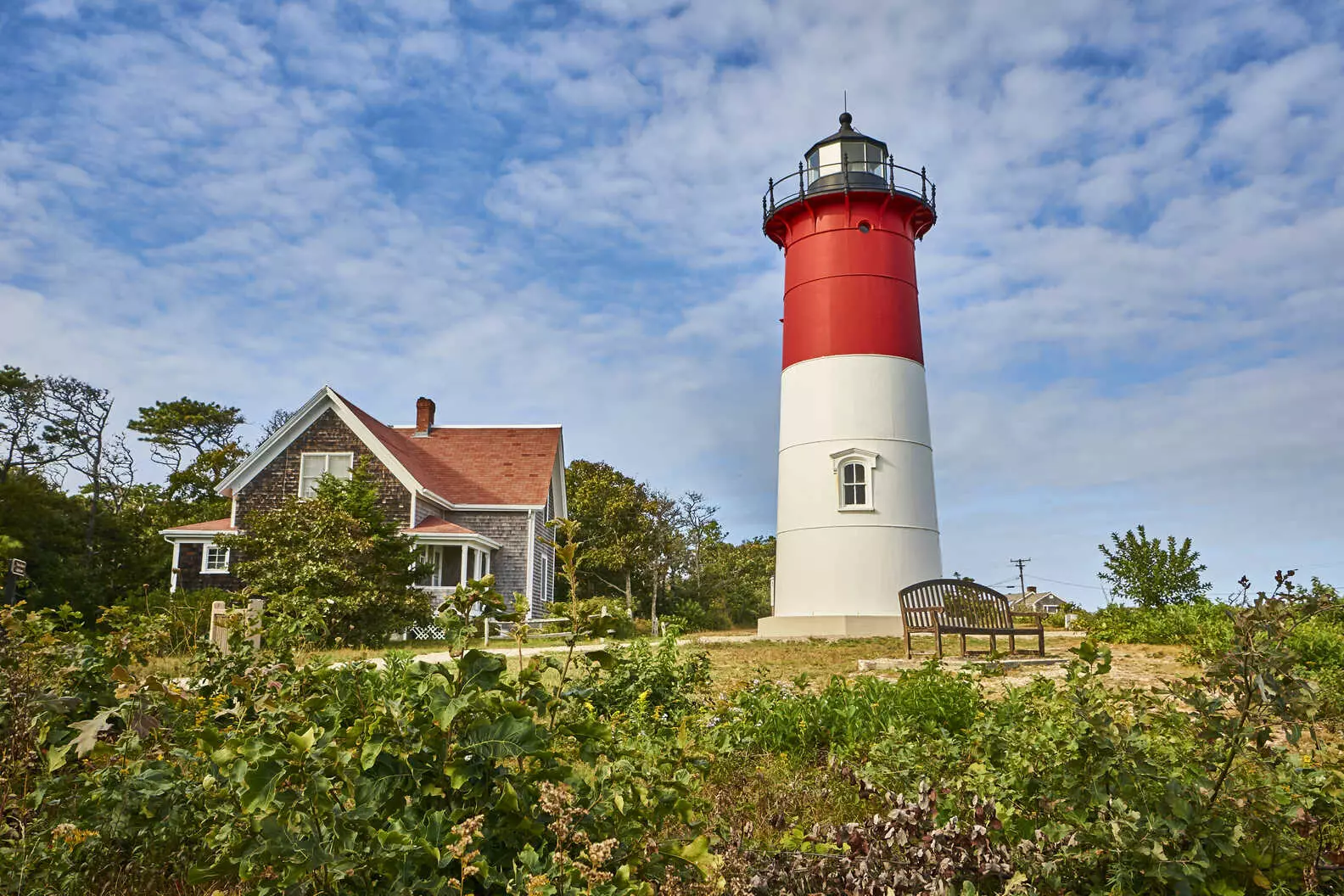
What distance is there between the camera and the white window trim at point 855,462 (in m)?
18.1

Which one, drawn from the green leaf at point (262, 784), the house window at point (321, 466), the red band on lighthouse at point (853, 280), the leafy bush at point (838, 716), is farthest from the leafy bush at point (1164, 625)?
the house window at point (321, 466)

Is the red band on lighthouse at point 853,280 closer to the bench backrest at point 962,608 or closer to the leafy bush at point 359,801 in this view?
the bench backrest at point 962,608

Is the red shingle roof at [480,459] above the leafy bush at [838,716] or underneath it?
above

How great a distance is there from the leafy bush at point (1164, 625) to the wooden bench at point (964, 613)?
137 centimetres

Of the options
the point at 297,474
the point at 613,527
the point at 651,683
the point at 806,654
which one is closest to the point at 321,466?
the point at 297,474

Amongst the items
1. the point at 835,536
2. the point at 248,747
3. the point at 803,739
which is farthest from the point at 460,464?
the point at 248,747

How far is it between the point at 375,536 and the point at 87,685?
612 inches

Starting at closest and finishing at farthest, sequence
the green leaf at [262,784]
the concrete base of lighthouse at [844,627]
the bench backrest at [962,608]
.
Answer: the green leaf at [262,784] → the bench backrest at [962,608] → the concrete base of lighthouse at [844,627]

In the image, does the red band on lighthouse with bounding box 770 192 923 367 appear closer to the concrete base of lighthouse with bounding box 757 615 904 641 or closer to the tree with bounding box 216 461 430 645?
the concrete base of lighthouse with bounding box 757 615 904 641

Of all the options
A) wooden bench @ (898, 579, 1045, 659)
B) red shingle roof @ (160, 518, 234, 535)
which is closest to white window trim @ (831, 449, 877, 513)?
wooden bench @ (898, 579, 1045, 659)

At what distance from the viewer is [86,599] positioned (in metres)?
23.2

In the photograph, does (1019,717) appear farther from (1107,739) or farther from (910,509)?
(910,509)

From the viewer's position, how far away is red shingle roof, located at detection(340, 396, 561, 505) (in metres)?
25.8

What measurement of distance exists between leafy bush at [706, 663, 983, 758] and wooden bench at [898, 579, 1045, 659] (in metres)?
5.77
